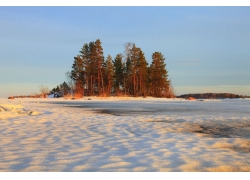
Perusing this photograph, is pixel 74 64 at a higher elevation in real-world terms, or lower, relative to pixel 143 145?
higher

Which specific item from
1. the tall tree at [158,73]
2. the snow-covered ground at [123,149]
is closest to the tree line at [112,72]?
the tall tree at [158,73]

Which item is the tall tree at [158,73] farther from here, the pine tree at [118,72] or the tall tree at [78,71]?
the tall tree at [78,71]

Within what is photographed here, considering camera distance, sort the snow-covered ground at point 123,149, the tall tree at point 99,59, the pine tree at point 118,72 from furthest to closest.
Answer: the pine tree at point 118,72 < the tall tree at point 99,59 < the snow-covered ground at point 123,149

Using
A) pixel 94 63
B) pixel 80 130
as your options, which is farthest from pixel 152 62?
pixel 80 130

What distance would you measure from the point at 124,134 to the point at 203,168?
3061 mm

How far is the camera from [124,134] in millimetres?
6547

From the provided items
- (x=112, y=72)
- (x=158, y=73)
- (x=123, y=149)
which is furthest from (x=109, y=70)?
(x=123, y=149)

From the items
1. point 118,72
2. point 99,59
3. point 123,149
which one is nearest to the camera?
point 123,149

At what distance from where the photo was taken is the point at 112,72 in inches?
1924

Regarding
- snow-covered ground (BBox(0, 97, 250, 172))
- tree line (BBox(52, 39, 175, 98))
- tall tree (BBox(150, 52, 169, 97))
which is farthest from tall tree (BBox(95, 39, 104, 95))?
snow-covered ground (BBox(0, 97, 250, 172))

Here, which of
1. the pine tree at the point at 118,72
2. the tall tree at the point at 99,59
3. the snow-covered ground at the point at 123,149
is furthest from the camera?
the pine tree at the point at 118,72

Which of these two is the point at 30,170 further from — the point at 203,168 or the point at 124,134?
the point at 124,134

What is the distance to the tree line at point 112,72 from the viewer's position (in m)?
47.6

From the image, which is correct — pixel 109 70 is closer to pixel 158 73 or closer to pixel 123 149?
pixel 158 73
